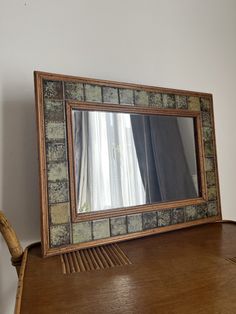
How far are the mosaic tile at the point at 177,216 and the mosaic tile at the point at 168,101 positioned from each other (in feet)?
1.45

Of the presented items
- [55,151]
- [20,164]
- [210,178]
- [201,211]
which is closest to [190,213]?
[201,211]

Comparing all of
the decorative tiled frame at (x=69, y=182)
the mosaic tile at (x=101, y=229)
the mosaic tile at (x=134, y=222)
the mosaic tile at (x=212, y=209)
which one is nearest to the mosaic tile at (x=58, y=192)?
the decorative tiled frame at (x=69, y=182)

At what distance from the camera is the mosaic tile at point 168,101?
3.26 ft

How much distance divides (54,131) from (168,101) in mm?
516

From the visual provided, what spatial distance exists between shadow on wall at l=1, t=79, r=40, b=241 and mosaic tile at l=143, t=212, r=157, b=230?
42cm

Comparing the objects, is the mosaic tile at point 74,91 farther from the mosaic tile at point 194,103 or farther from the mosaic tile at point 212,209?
the mosaic tile at point 212,209

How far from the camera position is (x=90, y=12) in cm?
105

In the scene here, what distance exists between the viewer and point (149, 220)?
0.90m

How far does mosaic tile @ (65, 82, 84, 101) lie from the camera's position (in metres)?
0.80

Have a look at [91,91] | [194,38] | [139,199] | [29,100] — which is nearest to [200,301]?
[139,199]

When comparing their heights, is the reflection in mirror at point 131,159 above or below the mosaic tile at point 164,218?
above

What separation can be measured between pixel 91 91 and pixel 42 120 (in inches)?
8.4

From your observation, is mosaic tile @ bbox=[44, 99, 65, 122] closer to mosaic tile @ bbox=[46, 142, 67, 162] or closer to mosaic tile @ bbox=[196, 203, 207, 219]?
mosaic tile @ bbox=[46, 142, 67, 162]

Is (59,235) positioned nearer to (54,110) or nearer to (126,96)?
(54,110)
